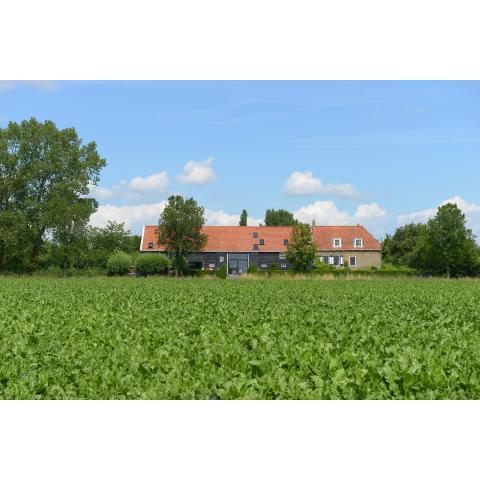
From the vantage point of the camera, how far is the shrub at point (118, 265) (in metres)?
58.7

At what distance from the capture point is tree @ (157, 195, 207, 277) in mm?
67562

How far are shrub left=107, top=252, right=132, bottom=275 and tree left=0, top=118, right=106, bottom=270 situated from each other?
15.6 feet

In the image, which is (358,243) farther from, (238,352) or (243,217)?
(238,352)

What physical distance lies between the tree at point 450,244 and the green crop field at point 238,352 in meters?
43.6

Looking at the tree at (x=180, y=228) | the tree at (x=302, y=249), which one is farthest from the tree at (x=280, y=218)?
the tree at (x=180, y=228)

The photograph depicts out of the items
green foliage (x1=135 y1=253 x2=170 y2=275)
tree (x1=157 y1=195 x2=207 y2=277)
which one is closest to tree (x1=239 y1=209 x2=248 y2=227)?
tree (x1=157 y1=195 x2=207 y2=277)

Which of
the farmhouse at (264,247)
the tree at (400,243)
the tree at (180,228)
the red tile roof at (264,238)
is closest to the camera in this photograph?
the tree at (180,228)

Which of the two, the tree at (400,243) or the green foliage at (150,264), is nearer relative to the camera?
the green foliage at (150,264)

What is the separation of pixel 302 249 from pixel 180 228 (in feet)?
44.3

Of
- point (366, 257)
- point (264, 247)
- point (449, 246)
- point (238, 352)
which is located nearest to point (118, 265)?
point (264, 247)

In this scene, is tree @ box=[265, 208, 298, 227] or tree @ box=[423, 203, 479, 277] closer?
tree @ box=[423, 203, 479, 277]

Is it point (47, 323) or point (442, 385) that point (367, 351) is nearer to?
point (442, 385)

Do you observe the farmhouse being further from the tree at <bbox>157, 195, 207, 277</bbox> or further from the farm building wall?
the tree at <bbox>157, 195, 207, 277</bbox>

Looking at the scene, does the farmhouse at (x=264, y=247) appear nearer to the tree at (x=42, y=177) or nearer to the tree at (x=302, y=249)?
the tree at (x=302, y=249)
